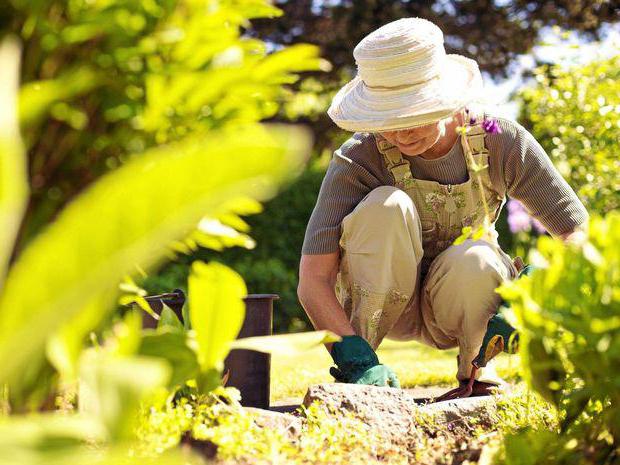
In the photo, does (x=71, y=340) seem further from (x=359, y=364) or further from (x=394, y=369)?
(x=394, y=369)

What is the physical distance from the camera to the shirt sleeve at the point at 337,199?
304 cm

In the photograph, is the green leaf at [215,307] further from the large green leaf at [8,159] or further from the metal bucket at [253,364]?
the metal bucket at [253,364]

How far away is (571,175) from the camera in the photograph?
534 cm

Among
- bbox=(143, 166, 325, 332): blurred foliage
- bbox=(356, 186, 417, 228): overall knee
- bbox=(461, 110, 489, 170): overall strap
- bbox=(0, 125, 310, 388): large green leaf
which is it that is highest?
bbox=(0, 125, 310, 388): large green leaf

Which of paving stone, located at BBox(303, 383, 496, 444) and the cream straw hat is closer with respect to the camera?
paving stone, located at BBox(303, 383, 496, 444)

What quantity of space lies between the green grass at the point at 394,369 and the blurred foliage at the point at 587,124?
1073mm

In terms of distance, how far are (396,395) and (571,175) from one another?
11.4 ft

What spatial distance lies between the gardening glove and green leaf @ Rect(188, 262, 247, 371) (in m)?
1.34

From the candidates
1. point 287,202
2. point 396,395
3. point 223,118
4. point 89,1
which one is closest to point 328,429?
point 396,395

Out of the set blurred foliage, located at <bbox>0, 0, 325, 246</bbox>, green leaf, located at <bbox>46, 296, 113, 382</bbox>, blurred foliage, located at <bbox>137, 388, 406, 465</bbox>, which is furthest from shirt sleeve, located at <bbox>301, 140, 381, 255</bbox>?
green leaf, located at <bbox>46, 296, 113, 382</bbox>

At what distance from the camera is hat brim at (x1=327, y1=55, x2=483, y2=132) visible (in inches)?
107

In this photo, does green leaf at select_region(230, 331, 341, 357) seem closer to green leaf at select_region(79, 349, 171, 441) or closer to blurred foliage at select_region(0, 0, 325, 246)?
blurred foliage at select_region(0, 0, 325, 246)

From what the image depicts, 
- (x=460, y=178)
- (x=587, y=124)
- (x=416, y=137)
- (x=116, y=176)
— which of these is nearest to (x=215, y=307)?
(x=116, y=176)

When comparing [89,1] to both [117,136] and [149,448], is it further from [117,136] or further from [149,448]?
[149,448]
